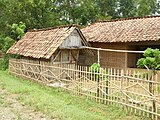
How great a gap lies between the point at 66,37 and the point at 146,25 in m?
5.28

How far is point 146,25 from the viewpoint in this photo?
16.0 m

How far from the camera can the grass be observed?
27.8ft

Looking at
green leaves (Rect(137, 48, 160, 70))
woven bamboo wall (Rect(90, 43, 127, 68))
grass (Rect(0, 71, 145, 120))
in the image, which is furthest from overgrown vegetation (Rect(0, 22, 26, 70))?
green leaves (Rect(137, 48, 160, 70))

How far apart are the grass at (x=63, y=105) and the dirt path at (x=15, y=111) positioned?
241 millimetres

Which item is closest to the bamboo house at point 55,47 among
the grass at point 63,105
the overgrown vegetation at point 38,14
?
the grass at point 63,105

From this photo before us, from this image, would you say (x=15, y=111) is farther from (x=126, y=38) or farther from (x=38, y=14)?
(x=38, y=14)

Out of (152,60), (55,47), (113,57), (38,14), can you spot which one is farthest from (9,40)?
(152,60)

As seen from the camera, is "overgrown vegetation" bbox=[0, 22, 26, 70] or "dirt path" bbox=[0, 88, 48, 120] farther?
"overgrown vegetation" bbox=[0, 22, 26, 70]

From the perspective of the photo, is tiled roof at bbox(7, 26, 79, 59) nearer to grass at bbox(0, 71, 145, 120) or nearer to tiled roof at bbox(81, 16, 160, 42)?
grass at bbox(0, 71, 145, 120)

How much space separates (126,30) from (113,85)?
24.5 feet

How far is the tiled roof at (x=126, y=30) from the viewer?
1477 cm

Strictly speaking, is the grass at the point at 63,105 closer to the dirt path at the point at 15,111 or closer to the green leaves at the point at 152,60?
the dirt path at the point at 15,111

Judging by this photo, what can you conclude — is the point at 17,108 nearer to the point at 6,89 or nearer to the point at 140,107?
the point at 6,89

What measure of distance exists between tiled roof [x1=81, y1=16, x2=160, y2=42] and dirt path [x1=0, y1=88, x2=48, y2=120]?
25.7ft
